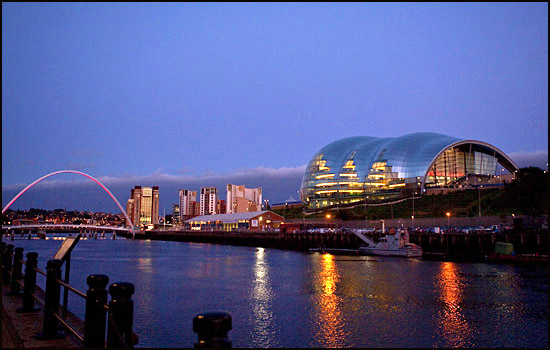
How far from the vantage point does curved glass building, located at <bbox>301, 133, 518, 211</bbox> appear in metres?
124

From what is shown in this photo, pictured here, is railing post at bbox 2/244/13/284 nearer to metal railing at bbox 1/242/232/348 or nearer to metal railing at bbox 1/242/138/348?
metal railing at bbox 1/242/232/348

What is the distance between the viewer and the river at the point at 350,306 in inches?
753

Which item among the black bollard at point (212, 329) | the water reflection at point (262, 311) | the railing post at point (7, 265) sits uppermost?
the black bollard at point (212, 329)

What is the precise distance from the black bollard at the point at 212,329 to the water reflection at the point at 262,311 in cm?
1566

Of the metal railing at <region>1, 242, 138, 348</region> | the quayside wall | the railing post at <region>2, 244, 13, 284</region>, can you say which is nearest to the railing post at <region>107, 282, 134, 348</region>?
the metal railing at <region>1, 242, 138, 348</region>

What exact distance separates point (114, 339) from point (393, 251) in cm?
6186

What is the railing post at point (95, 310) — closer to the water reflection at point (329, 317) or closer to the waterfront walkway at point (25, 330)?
the waterfront walkway at point (25, 330)

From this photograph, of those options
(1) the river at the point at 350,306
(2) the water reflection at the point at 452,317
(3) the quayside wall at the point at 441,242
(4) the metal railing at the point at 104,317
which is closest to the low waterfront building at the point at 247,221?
(3) the quayside wall at the point at 441,242

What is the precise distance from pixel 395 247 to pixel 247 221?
65539mm

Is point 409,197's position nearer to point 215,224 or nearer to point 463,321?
point 215,224

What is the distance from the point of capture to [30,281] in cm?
855

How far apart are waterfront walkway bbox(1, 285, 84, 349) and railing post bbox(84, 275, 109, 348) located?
111 cm

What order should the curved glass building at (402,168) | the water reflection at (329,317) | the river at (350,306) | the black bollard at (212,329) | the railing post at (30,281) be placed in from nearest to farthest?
the black bollard at (212,329) → the railing post at (30,281) → the water reflection at (329,317) → the river at (350,306) → the curved glass building at (402,168)

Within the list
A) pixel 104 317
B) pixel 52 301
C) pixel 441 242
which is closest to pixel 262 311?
pixel 52 301
